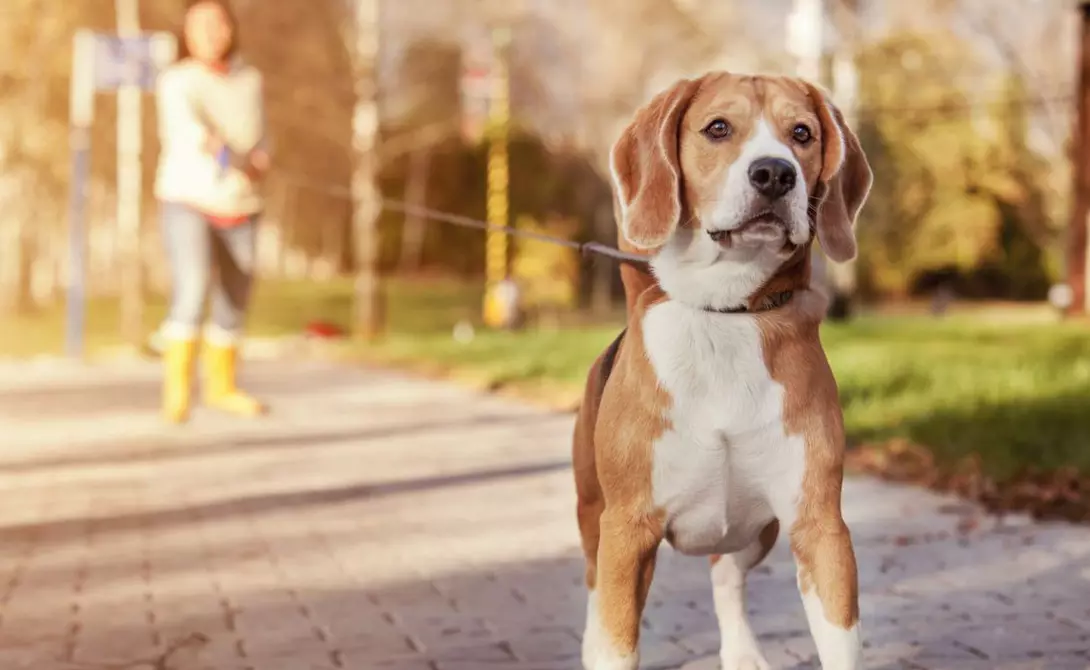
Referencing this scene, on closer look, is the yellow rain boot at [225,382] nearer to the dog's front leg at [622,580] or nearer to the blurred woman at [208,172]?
the blurred woman at [208,172]

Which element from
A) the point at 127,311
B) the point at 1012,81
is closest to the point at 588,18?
the point at 1012,81

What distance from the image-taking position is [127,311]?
2466 cm

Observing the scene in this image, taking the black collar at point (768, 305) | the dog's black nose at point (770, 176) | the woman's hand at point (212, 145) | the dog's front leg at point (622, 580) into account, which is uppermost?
the woman's hand at point (212, 145)

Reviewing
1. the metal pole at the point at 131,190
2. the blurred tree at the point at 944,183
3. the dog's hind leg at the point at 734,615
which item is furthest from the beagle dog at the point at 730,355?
the blurred tree at the point at 944,183

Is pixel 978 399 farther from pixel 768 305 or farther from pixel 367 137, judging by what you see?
pixel 367 137

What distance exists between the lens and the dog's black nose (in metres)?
3.10

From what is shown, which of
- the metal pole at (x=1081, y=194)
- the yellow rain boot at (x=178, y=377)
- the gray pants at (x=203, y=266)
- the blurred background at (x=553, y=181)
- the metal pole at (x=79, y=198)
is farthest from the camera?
the metal pole at (x=1081, y=194)

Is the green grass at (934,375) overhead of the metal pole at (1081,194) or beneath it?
beneath

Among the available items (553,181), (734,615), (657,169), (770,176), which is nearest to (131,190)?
(553,181)

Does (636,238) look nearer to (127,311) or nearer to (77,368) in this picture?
(77,368)

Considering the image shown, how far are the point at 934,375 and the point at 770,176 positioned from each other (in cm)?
869

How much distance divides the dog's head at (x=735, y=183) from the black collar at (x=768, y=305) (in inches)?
0.5

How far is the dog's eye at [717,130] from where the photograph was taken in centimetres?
321

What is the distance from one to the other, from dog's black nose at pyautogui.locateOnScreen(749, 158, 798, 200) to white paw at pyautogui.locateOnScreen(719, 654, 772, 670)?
1347 mm
